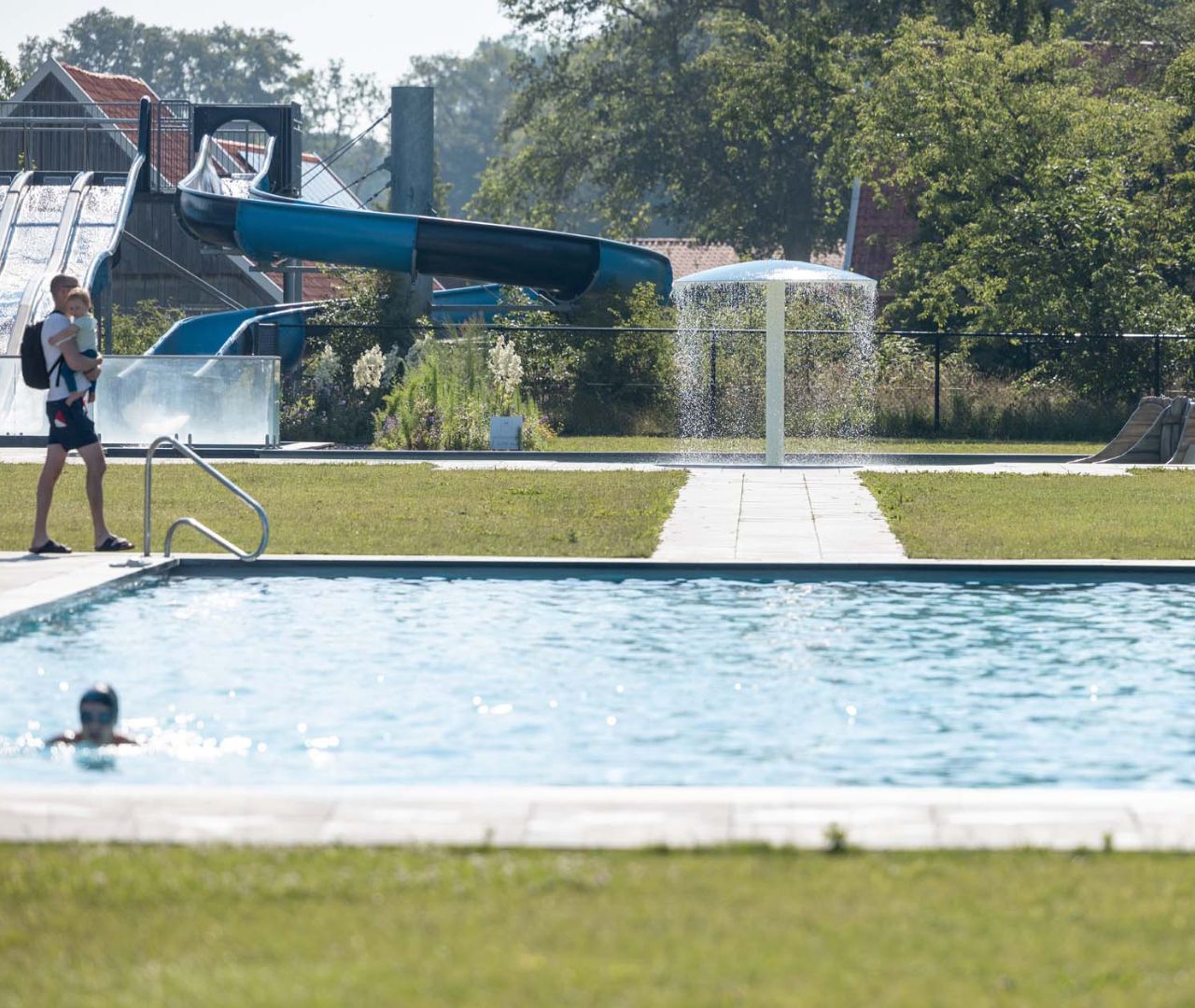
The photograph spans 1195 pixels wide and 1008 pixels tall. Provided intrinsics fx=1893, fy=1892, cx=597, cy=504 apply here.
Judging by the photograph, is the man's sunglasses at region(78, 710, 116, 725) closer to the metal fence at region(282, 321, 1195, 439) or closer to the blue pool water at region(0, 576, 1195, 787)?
the blue pool water at region(0, 576, 1195, 787)

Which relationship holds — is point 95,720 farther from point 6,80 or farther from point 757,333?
point 6,80

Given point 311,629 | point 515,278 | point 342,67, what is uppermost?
point 342,67

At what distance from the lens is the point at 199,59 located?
145625 millimetres

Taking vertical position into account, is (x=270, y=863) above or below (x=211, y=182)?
below

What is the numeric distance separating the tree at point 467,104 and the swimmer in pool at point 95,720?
150684mm

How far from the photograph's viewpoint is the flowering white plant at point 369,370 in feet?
96.0

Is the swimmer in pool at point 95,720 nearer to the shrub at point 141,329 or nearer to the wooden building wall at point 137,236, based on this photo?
the shrub at point 141,329

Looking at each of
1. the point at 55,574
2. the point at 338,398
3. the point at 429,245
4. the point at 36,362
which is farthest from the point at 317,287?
the point at 55,574

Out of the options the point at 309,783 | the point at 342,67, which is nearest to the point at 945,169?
the point at 309,783

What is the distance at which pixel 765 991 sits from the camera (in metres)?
4.34

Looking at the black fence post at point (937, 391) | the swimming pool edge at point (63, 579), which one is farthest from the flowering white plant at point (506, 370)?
the swimming pool edge at point (63, 579)

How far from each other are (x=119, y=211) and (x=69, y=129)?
13.3m

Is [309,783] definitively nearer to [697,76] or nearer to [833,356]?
[833,356]

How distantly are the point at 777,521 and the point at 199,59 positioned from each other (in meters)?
137
